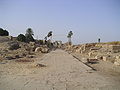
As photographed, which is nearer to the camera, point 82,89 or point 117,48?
point 82,89

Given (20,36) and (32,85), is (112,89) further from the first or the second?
(20,36)

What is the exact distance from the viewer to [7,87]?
6246 mm

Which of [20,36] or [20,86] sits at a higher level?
[20,36]

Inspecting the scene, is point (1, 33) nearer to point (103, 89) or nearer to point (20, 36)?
point (20, 36)

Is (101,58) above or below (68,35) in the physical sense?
below

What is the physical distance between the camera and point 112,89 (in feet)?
20.2

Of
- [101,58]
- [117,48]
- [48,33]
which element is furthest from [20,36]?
[101,58]

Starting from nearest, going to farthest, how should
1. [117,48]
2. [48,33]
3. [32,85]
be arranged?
1. [32,85]
2. [117,48]
3. [48,33]

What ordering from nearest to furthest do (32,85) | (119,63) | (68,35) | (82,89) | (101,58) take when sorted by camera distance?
1. (82,89)
2. (32,85)
3. (119,63)
4. (101,58)
5. (68,35)

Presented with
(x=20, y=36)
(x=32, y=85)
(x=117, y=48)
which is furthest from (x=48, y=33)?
(x=32, y=85)

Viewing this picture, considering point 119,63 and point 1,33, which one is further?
point 1,33

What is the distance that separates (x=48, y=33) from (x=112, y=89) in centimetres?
8790

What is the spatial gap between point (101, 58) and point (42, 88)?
48.1 ft

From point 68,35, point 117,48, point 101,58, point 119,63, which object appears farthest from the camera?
point 68,35
